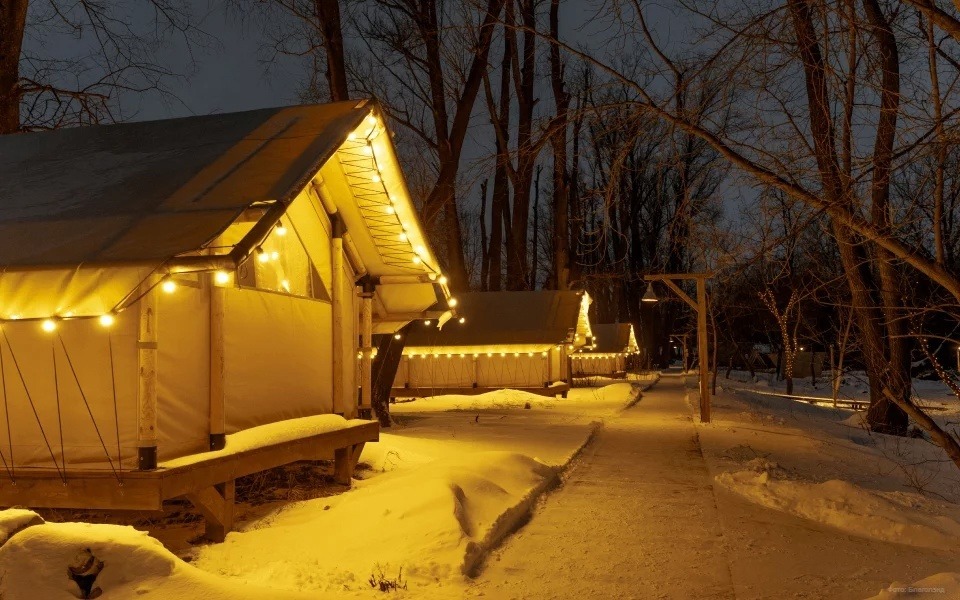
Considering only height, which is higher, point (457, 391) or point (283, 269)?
point (283, 269)

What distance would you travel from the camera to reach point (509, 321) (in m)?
33.8

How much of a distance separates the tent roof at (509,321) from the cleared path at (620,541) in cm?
1867

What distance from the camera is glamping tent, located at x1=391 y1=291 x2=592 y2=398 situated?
33.1 m

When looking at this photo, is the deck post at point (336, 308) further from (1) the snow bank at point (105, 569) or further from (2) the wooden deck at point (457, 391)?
(2) the wooden deck at point (457, 391)

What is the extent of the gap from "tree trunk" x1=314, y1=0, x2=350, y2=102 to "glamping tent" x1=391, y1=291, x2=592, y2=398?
15419 millimetres

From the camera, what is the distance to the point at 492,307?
3462cm

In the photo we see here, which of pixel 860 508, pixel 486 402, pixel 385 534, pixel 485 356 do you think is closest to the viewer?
pixel 385 534

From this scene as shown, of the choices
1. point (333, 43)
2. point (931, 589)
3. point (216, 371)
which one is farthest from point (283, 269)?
point (333, 43)

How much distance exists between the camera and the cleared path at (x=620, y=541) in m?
6.67

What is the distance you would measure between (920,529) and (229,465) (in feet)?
22.4

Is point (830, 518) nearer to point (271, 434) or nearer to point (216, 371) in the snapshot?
point (271, 434)

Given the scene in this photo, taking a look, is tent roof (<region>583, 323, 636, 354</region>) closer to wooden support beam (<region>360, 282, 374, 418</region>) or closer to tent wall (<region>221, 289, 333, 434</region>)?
wooden support beam (<region>360, 282, 374, 418</region>)

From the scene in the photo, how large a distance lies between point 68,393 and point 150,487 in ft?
4.00

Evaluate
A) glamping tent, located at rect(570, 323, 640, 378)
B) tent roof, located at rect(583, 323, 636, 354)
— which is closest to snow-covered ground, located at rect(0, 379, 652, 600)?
glamping tent, located at rect(570, 323, 640, 378)
